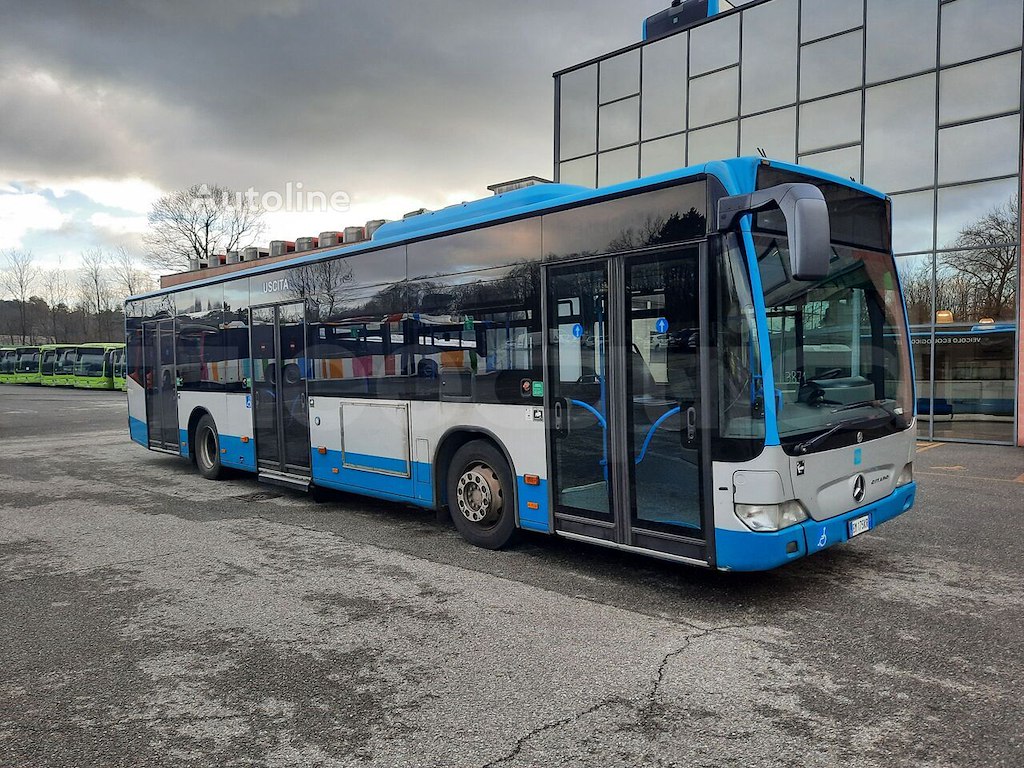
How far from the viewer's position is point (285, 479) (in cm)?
Answer: 920

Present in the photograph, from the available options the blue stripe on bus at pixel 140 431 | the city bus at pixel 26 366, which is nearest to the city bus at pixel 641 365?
the blue stripe on bus at pixel 140 431

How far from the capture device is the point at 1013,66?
1389cm

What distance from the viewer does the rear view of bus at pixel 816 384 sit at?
181 inches

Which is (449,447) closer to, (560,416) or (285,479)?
(560,416)

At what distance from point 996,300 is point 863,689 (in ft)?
44.8

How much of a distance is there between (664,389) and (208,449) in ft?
27.1

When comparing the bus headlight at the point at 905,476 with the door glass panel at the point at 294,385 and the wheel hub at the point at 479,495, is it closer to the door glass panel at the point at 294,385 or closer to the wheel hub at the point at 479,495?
the wheel hub at the point at 479,495

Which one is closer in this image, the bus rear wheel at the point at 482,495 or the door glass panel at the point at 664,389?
the door glass panel at the point at 664,389

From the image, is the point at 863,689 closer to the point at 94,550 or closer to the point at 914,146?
Result: the point at 94,550

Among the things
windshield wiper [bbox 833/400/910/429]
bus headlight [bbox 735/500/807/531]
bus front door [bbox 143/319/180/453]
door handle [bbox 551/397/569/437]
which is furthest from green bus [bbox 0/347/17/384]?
windshield wiper [bbox 833/400/910/429]

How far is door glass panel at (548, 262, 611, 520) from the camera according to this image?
18.2 feet

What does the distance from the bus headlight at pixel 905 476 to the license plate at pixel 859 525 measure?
25.6 inches

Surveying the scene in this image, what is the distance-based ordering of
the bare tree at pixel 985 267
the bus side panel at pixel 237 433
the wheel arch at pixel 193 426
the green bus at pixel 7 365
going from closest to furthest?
the bus side panel at pixel 237 433
the wheel arch at pixel 193 426
the bare tree at pixel 985 267
the green bus at pixel 7 365

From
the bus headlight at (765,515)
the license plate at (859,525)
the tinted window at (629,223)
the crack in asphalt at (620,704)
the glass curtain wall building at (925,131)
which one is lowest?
the crack in asphalt at (620,704)
